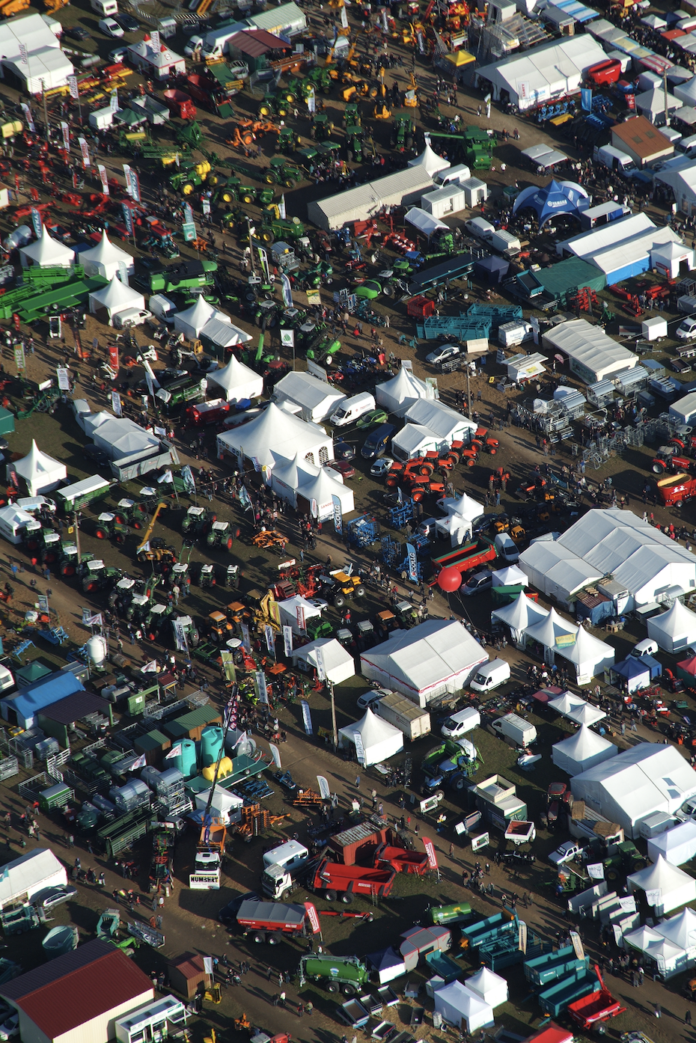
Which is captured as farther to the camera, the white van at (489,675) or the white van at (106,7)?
the white van at (106,7)

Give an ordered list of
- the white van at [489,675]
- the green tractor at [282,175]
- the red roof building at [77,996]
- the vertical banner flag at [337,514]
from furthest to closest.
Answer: the green tractor at [282,175]
the vertical banner flag at [337,514]
the white van at [489,675]
the red roof building at [77,996]

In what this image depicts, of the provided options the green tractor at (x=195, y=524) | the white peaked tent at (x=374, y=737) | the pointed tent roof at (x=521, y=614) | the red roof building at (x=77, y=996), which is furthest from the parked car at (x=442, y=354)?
the red roof building at (x=77, y=996)

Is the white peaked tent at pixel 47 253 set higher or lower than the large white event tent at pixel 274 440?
higher

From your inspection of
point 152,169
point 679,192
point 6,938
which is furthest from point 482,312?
point 6,938

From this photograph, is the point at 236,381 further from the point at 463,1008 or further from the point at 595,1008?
the point at 595,1008

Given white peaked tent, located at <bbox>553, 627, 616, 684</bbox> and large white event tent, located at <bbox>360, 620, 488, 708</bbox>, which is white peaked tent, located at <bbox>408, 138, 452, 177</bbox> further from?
white peaked tent, located at <bbox>553, 627, 616, 684</bbox>

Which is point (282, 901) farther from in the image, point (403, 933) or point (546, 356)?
point (546, 356)

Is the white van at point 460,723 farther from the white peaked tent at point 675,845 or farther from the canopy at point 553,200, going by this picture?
the canopy at point 553,200
